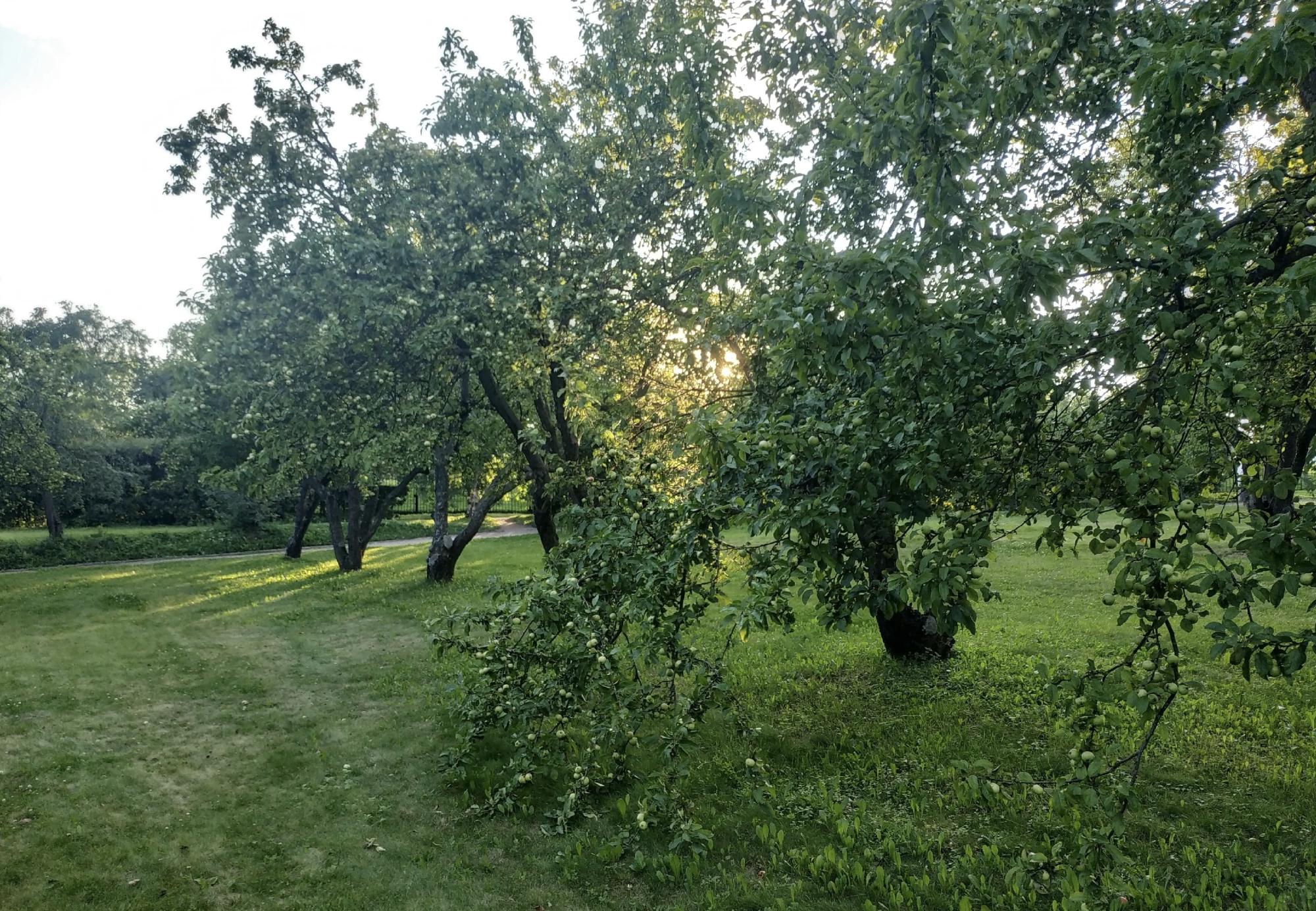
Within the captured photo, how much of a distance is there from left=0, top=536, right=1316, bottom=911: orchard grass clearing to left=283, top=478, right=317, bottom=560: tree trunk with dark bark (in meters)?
12.4

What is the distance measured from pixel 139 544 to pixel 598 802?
29600 millimetres

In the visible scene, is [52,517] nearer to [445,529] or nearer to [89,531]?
[89,531]

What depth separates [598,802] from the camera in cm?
696

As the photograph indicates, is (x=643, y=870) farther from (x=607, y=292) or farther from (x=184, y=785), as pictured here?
(x=607, y=292)

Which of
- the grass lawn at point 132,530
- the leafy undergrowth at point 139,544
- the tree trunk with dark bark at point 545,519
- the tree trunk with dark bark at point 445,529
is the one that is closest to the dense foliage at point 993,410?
the tree trunk with dark bark at point 545,519

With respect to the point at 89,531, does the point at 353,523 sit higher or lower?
higher

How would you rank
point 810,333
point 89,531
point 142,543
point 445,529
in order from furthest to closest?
point 89,531
point 142,543
point 445,529
point 810,333

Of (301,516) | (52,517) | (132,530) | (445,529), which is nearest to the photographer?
(445,529)

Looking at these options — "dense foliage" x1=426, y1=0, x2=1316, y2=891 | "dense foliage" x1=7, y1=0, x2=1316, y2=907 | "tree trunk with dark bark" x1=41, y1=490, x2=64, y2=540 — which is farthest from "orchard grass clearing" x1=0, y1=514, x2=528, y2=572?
"dense foliage" x1=426, y1=0, x2=1316, y2=891

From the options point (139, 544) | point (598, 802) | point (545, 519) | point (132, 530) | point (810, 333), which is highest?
point (810, 333)

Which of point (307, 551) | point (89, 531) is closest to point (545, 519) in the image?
point (307, 551)

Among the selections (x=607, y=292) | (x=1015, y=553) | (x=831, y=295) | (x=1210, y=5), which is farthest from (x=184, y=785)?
(x=1015, y=553)

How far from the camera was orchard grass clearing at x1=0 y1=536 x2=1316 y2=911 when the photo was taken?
545cm

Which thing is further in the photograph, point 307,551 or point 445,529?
point 307,551
